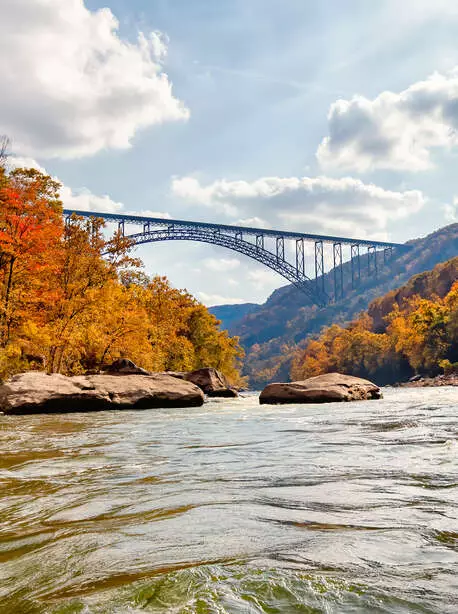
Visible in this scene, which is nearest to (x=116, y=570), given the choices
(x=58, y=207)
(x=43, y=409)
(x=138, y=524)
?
(x=138, y=524)

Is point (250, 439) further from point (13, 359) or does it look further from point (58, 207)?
point (58, 207)

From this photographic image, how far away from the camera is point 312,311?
557 ft

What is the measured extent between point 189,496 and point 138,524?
2.27 feet


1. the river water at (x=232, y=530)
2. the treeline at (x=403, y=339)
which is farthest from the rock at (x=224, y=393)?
the treeline at (x=403, y=339)

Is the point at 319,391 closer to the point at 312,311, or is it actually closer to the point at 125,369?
the point at 125,369

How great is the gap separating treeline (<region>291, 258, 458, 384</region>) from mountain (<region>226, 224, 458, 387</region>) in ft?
122

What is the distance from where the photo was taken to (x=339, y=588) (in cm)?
179

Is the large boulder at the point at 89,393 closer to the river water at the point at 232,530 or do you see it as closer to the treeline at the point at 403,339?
the river water at the point at 232,530

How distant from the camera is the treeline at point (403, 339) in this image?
53.7 meters

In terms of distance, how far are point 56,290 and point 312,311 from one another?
508 ft

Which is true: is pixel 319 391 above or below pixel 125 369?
below

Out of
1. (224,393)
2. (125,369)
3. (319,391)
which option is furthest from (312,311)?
(319,391)

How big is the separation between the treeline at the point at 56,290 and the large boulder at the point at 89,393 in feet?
10.6

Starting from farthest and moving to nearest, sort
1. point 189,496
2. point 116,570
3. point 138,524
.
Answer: point 189,496 → point 138,524 → point 116,570
